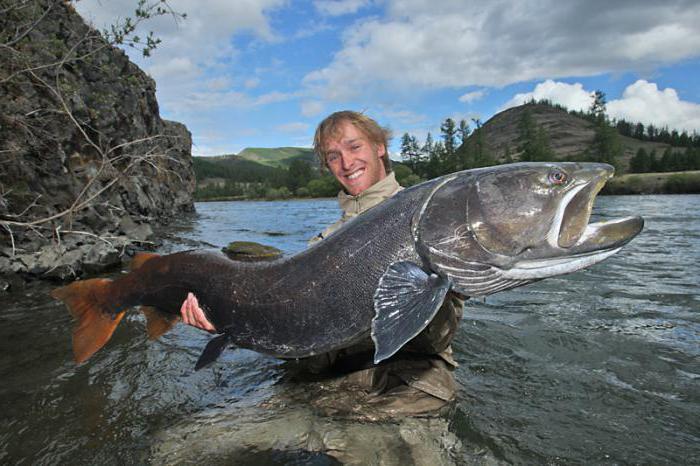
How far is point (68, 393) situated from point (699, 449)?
17.5ft

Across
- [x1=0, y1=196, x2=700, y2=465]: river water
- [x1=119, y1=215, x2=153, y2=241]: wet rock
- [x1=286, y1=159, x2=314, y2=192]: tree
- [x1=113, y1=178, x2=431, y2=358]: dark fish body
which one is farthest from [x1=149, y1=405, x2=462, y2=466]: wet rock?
[x1=286, y1=159, x2=314, y2=192]: tree

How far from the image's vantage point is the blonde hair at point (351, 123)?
4.13 metres

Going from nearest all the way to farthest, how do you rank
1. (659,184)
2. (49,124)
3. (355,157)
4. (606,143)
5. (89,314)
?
(89,314), (355,157), (49,124), (659,184), (606,143)

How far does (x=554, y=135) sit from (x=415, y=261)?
151 metres

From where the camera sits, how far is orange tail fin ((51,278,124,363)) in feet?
11.7

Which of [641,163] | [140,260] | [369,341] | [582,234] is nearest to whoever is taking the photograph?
[582,234]

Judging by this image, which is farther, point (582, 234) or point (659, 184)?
point (659, 184)

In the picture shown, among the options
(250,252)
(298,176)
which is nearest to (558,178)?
(250,252)

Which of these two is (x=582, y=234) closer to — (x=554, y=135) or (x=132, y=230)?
(x=132, y=230)

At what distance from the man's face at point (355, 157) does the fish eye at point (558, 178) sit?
7.07ft

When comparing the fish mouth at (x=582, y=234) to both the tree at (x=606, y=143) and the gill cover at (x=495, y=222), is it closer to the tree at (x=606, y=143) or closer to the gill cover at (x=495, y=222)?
the gill cover at (x=495, y=222)

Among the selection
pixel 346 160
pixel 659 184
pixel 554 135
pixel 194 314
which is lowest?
pixel 659 184

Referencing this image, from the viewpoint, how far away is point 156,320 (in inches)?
141

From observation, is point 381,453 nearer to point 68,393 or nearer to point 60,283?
point 68,393
